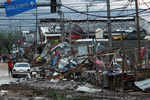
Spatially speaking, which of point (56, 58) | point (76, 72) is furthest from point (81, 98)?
point (56, 58)

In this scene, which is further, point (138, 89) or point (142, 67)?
point (142, 67)

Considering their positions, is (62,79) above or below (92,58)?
below

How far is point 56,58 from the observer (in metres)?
34.3

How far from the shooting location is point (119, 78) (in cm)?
1942

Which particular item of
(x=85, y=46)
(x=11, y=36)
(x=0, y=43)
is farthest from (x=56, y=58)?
(x=11, y=36)

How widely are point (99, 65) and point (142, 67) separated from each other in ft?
11.8

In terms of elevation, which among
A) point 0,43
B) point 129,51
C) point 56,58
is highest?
point 129,51

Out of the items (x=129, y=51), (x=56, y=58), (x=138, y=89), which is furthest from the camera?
(x=56, y=58)

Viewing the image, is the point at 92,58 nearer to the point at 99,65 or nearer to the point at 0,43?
the point at 99,65

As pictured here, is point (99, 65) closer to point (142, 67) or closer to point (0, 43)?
point (142, 67)

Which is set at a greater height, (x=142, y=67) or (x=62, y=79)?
(x=142, y=67)

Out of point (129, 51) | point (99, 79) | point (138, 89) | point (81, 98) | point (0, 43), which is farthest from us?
point (0, 43)

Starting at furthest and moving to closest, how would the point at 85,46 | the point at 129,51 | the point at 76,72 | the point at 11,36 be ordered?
the point at 11,36 → the point at 85,46 → the point at 76,72 → the point at 129,51

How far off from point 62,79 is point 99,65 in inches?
150
